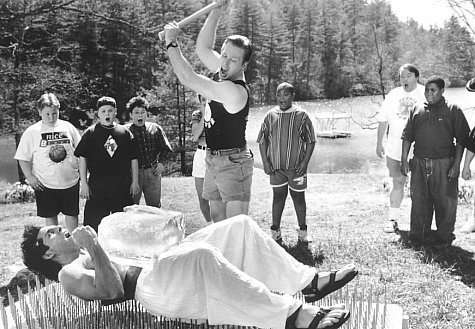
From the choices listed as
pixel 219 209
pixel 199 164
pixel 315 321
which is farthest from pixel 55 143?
pixel 315 321

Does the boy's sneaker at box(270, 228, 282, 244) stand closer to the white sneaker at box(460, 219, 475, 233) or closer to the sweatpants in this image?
the sweatpants

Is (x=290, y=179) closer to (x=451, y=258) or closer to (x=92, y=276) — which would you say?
(x=451, y=258)

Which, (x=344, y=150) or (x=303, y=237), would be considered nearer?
(x=303, y=237)

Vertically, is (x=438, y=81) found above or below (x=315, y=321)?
above

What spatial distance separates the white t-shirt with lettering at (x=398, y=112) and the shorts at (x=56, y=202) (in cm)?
335

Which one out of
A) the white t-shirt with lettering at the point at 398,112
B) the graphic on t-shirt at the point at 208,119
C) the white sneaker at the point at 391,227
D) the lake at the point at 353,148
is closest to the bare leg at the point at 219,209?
the graphic on t-shirt at the point at 208,119

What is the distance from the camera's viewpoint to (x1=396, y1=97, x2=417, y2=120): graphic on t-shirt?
5.78 meters

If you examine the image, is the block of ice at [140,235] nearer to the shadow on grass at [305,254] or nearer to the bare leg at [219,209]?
the bare leg at [219,209]

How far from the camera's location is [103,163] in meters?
4.71

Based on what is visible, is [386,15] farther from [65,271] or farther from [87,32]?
[65,271]

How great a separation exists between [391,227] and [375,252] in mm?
982

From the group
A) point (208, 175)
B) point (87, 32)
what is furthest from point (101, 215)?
point (87, 32)

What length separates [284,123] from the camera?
17.8 feet

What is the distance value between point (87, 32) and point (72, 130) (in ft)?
78.9
